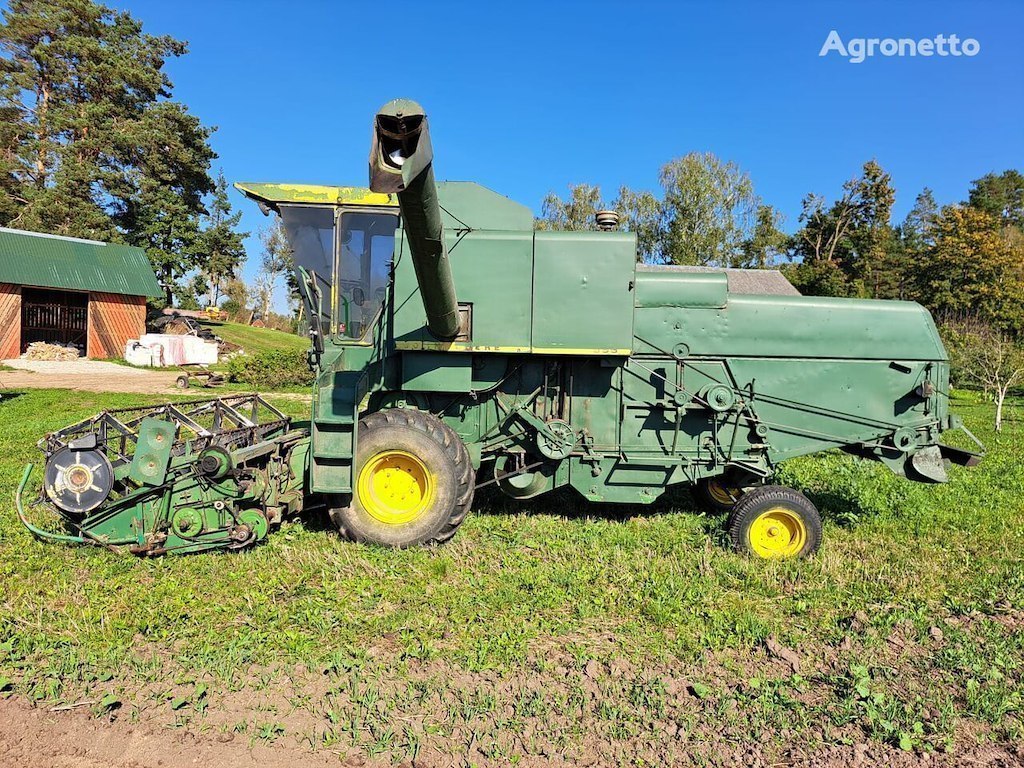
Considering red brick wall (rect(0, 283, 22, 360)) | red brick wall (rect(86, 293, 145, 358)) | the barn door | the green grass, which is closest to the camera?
red brick wall (rect(0, 283, 22, 360))

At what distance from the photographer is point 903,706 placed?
337 centimetres

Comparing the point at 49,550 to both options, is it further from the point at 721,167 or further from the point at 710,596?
the point at 721,167

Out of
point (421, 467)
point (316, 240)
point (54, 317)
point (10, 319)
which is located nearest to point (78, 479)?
point (421, 467)

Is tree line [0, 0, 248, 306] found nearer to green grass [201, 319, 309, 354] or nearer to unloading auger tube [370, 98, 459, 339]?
green grass [201, 319, 309, 354]

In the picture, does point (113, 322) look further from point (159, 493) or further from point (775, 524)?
point (775, 524)

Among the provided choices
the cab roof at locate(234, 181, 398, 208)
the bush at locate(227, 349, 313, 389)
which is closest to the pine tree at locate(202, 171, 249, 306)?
the bush at locate(227, 349, 313, 389)

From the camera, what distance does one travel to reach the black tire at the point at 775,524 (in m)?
5.45

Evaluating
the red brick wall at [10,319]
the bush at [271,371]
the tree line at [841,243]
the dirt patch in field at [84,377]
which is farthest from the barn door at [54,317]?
the tree line at [841,243]

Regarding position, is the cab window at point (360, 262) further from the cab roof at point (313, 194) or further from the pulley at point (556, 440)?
the pulley at point (556, 440)

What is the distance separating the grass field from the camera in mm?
3170

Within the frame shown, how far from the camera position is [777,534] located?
5.57 metres

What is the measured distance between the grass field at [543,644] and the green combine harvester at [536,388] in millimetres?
472

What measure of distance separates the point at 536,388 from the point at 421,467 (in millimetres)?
1338

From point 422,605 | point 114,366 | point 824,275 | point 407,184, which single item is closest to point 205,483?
point 422,605
